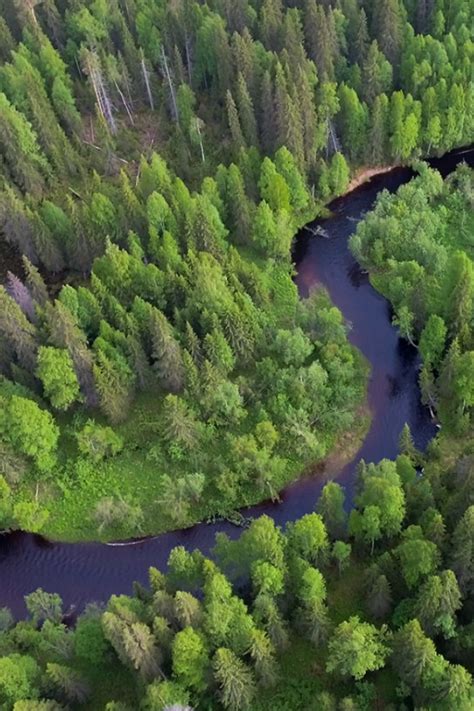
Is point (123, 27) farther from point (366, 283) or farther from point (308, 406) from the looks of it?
point (308, 406)

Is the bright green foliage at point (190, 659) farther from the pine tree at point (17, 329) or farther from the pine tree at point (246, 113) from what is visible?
the pine tree at point (246, 113)

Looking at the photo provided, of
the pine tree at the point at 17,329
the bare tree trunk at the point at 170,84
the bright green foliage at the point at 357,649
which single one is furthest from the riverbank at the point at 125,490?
the bare tree trunk at the point at 170,84

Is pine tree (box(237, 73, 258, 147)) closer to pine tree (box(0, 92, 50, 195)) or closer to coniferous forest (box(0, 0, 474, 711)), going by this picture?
coniferous forest (box(0, 0, 474, 711))

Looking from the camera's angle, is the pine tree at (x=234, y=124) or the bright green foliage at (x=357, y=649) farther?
the pine tree at (x=234, y=124)

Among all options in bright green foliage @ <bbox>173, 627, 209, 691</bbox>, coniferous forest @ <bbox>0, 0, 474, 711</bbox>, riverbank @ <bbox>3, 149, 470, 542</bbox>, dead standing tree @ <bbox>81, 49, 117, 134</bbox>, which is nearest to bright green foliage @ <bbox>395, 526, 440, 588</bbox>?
coniferous forest @ <bbox>0, 0, 474, 711</bbox>

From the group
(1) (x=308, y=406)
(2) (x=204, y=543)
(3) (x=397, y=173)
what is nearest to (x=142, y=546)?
(2) (x=204, y=543)

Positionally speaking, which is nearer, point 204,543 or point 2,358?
point 204,543
